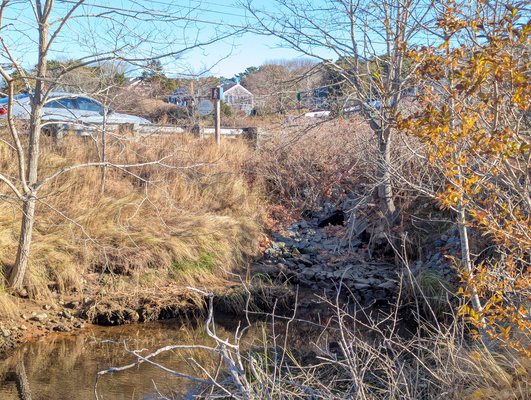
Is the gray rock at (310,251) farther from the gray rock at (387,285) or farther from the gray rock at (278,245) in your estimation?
the gray rock at (387,285)

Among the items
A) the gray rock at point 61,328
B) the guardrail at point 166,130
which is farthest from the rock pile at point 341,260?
the gray rock at point 61,328

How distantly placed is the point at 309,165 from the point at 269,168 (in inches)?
37.9

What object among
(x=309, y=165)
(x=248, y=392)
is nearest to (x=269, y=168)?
(x=309, y=165)

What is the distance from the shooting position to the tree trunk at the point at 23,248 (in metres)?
5.64

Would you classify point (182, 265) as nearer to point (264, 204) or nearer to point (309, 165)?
point (264, 204)

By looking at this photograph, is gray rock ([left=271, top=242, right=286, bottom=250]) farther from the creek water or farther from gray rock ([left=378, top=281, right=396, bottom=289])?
the creek water

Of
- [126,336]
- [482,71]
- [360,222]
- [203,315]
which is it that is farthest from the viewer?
[360,222]

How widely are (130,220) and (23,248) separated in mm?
2053

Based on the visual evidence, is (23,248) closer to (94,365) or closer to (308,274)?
(94,365)

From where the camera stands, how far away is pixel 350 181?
38.4 ft

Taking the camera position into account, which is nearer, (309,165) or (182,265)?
(182,265)

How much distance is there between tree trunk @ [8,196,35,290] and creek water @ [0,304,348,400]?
83cm

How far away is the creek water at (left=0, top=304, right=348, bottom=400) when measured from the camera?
483 cm

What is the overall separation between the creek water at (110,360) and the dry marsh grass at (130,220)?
3.12ft
